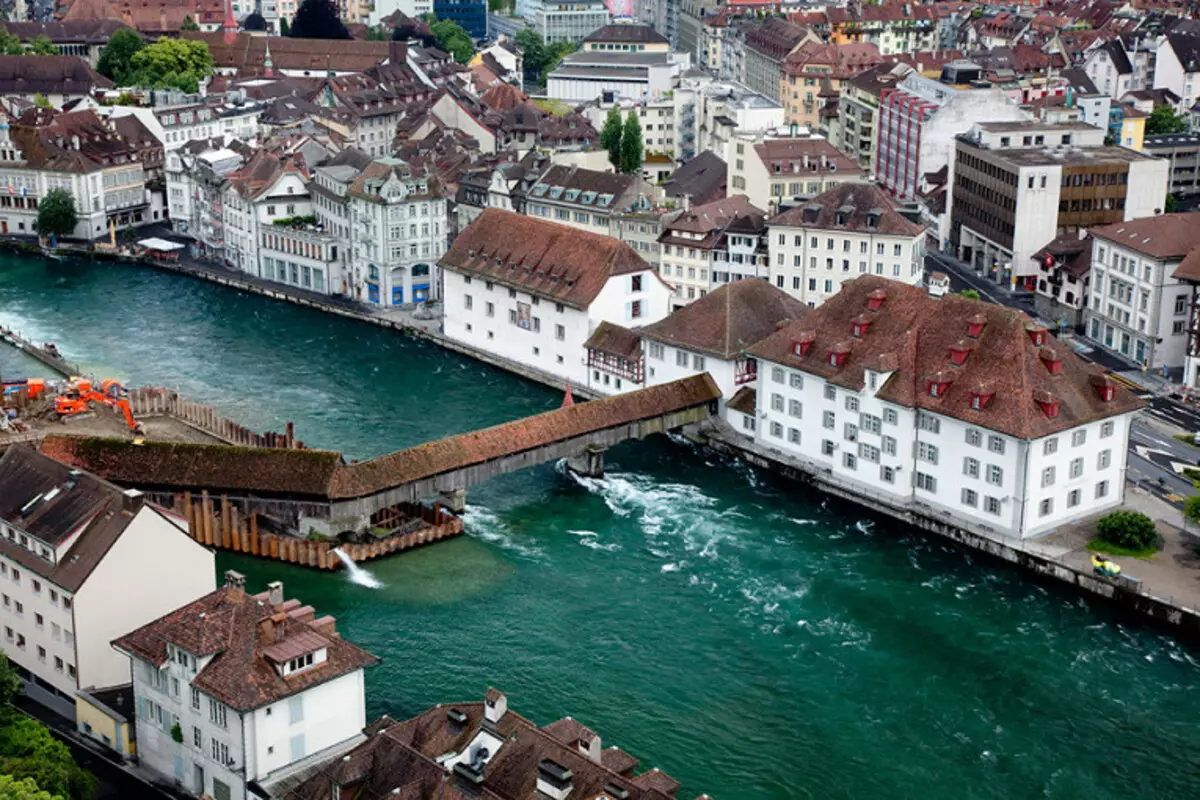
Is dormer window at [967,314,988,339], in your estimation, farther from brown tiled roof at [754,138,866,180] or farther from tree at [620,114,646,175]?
tree at [620,114,646,175]

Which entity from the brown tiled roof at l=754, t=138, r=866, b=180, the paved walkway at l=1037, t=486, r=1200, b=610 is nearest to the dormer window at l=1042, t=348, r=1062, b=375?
the paved walkway at l=1037, t=486, r=1200, b=610

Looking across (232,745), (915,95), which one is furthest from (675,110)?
(232,745)

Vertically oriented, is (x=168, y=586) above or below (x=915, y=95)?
below

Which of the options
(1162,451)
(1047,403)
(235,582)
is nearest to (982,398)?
(1047,403)

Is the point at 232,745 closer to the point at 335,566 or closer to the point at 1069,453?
the point at 335,566

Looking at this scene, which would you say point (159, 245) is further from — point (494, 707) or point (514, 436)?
point (494, 707)

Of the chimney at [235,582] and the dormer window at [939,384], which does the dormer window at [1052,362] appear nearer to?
the dormer window at [939,384]

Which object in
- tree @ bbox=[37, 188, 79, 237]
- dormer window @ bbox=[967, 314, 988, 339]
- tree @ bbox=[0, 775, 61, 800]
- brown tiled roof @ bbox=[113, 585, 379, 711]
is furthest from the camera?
tree @ bbox=[37, 188, 79, 237]

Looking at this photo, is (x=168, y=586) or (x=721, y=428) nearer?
(x=168, y=586)
